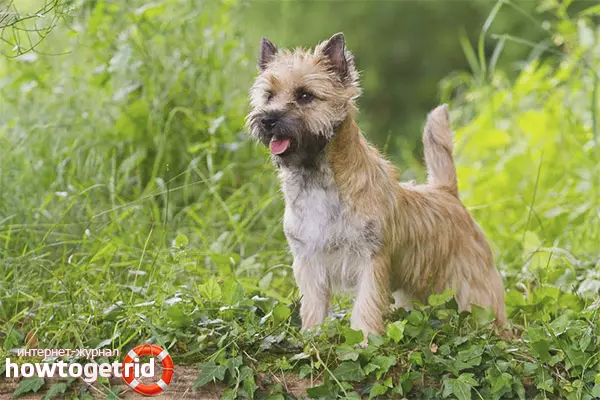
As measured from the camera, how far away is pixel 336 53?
4.50 meters

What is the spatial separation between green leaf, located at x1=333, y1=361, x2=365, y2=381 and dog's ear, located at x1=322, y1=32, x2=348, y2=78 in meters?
1.23

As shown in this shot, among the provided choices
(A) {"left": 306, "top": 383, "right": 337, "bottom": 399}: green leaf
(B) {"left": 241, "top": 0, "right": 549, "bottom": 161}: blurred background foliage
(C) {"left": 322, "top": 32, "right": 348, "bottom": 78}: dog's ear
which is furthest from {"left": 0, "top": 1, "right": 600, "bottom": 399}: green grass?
(B) {"left": 241, "top": 0, "right": 549, "bottom": 161}: blurred background foliage

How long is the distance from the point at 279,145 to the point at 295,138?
0.07m

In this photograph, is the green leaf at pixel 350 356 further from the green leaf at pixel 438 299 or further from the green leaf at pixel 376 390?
the green leaf at pixel 438 299

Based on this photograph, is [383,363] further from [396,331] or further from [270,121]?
[270,121]

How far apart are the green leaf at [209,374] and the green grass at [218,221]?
0.01m

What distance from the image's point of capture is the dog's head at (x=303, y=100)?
169 inches

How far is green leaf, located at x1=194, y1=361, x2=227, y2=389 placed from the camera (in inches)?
166

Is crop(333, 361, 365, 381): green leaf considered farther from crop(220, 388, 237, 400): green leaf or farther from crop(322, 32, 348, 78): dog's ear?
crop(322, 32, 348, 78): dog's ear

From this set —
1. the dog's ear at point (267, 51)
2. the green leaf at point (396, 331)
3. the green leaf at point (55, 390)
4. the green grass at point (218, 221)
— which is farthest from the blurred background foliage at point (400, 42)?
the green leaf at point (55, 390)

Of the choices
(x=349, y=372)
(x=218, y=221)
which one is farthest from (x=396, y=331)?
(x=218, y=221)

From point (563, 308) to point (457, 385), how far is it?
1183mm

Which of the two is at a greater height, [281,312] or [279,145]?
[279,145]

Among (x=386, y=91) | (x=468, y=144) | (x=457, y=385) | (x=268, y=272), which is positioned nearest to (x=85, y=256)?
(x=268, y=272)
